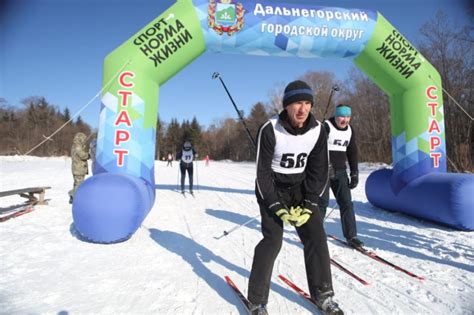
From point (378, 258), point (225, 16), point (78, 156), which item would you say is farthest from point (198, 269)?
point (78, 156)

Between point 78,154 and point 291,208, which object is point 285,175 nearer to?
point 291,208

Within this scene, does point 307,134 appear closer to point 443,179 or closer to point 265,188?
point 265,188

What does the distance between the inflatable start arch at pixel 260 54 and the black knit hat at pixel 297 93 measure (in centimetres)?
280

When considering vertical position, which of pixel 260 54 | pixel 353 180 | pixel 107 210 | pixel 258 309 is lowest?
pixel 258 309

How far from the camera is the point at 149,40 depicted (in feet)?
17.7

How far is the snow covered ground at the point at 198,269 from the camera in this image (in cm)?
265

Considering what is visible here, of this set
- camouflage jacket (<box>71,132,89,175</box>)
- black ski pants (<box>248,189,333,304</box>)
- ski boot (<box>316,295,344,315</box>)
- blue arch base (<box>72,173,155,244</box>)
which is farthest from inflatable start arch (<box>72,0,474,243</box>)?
ski boot (<box>316,295,344,315</box>)

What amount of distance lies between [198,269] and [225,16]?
171 inches

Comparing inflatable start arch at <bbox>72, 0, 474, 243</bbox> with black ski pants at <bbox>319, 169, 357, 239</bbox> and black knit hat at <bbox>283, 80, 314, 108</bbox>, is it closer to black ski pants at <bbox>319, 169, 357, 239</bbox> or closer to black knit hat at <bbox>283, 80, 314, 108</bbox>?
black ski pants at <bbox>319, 169, 357, 239</bbox>

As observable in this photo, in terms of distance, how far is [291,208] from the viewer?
8.48 ft

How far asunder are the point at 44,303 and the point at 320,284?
223 cm

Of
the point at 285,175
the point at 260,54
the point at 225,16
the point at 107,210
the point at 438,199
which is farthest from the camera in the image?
the point at 260,54

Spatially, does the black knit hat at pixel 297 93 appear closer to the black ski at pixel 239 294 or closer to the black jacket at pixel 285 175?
the black jacket at pixel 285 175

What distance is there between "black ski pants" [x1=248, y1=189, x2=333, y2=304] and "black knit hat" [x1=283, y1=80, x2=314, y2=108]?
2.76 feet
